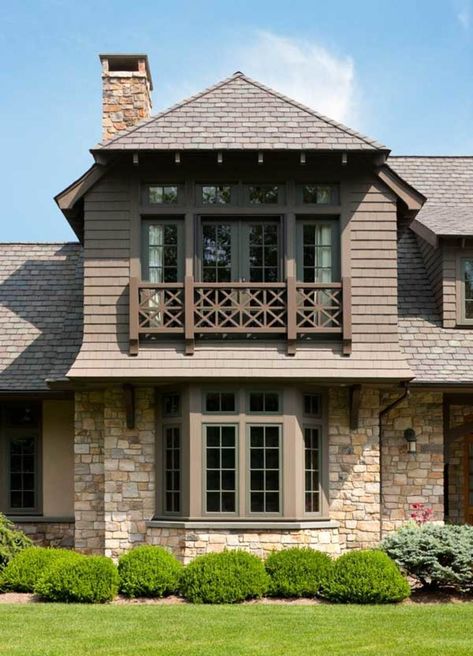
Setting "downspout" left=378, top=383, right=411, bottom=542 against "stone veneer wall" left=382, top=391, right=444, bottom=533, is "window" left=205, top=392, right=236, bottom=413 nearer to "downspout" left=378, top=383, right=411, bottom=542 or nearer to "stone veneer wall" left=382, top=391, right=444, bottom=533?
"downspout" left=378, top=383, right=411, bottom=542

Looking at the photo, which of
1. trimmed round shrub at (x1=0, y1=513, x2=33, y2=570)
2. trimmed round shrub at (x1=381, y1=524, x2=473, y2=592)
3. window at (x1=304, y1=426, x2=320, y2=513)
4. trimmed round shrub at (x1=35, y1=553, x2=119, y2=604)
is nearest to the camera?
trimmed round shrub at (x1=35, y1=553, x2=119, y2=604)

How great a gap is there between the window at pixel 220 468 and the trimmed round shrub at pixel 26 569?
2.29m

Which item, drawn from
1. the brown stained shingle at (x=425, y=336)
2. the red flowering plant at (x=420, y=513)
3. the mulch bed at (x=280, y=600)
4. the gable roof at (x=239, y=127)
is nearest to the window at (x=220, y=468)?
the mulch bed at (x=280, y=600)

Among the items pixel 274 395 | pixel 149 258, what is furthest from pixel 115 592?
pixel 149 258

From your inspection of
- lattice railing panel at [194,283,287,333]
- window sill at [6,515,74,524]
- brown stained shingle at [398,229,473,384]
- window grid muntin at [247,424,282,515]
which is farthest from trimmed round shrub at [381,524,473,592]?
window sill at [6,515,74,524]

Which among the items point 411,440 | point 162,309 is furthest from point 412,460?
point 162,309

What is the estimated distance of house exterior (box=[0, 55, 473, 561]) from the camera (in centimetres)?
1641

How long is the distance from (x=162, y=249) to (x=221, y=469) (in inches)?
134

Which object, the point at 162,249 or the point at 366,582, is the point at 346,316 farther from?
the point at 366,582

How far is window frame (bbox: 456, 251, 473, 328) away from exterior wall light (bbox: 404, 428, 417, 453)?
2.11 metres

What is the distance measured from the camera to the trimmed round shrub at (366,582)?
1450 centimetres

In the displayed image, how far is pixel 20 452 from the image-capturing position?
1927 cm

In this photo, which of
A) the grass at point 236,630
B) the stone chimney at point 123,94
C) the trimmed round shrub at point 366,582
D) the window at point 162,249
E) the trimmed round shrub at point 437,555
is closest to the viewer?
the grass at point 236,630

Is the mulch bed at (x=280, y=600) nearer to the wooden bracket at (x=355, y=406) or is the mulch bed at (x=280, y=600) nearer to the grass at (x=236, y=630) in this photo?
the grass at (x=236, y=630)
